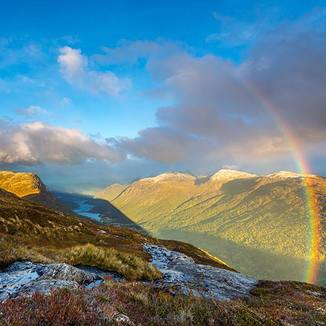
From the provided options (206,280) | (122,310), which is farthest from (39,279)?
(206,280)

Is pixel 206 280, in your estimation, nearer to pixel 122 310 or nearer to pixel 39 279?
pixel 39 279

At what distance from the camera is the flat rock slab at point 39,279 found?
1187cm

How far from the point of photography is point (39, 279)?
44.7 ft

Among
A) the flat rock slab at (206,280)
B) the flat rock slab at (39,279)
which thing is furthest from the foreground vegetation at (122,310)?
the flat rock slab at (206,280)

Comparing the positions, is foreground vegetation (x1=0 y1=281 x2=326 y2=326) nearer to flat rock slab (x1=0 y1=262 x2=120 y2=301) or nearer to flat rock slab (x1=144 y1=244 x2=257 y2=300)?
flat rock slab (x1=0 y1=262 x2=120 y2=301)

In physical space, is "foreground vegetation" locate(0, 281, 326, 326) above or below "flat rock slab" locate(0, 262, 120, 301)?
above

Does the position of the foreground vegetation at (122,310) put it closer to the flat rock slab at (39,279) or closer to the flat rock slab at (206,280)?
the flat rock slab at (39,279)

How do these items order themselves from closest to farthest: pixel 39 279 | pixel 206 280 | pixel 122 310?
pixel 122 310 → pixel 39 279 → pixel 206 280

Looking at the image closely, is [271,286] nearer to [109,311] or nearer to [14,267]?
[14,267]

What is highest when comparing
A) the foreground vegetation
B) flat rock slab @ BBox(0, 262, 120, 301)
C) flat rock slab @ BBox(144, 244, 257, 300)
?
the foreground vegetation

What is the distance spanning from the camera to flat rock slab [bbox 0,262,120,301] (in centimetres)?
1187

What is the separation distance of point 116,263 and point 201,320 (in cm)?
1464

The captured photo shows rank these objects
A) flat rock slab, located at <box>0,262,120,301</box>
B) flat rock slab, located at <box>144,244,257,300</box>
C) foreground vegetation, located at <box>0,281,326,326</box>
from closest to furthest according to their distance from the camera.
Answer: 1. foreground vegetation, located at <box>0,281,326,326</box>
2. flat rock slab, located at <box>0,262,120,301</box>
3. flat rock slab, located at <box>144,244,257,300</box>

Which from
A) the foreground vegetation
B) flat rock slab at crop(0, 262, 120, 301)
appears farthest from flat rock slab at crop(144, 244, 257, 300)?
flat rock slab at crop(0, 262, 120, 301)
